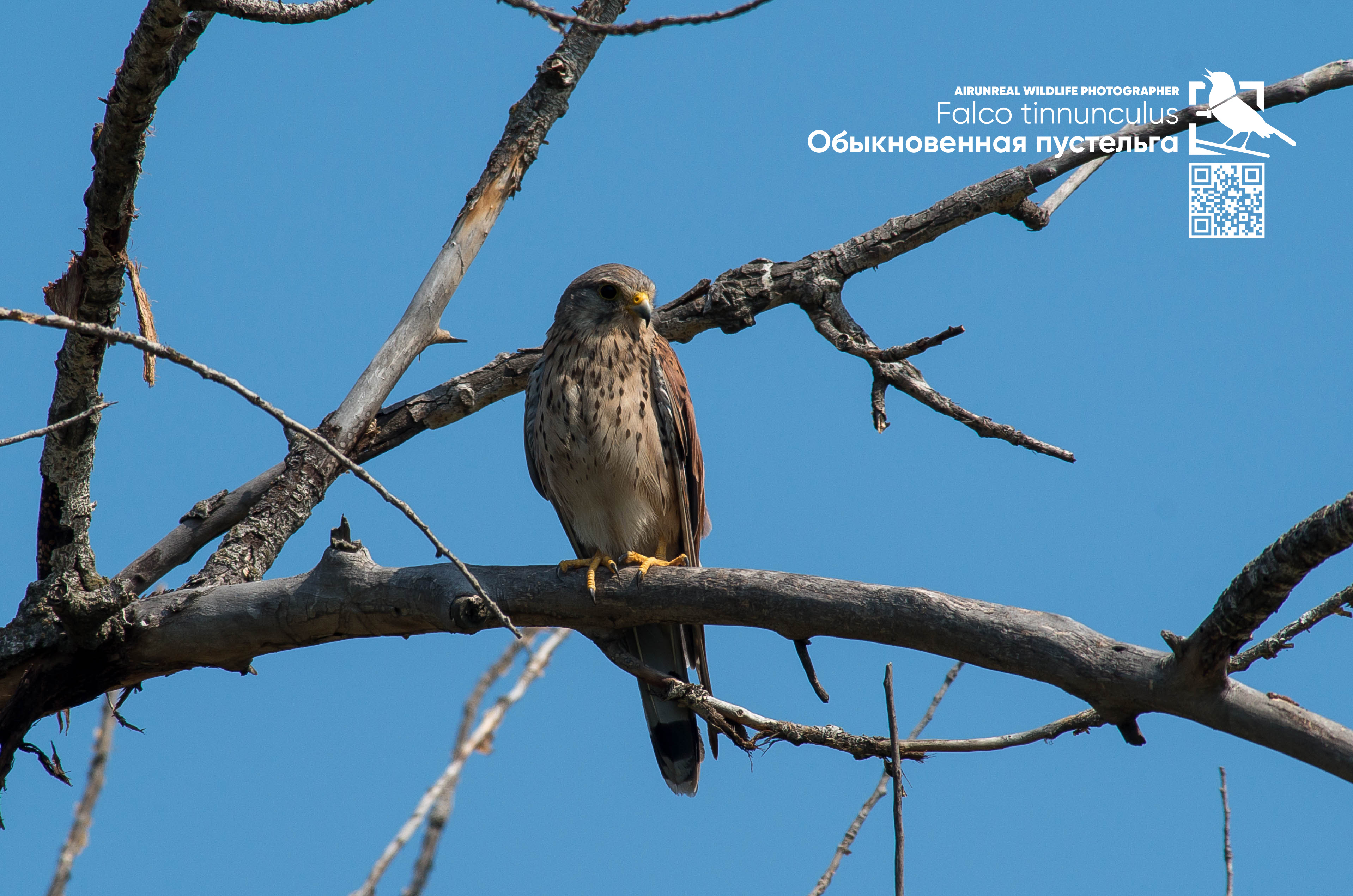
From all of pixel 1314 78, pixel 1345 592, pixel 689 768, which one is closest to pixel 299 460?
pixel 689 768

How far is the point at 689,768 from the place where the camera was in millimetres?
4094

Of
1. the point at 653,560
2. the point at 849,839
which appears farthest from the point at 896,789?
the point at 653,560

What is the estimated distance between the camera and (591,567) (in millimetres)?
3463

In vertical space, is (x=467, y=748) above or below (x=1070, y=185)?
below

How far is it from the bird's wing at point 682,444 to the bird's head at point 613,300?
167 millimetres

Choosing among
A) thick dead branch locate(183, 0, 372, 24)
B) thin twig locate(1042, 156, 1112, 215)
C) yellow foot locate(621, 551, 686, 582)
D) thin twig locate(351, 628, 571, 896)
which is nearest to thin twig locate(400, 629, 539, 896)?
thin twig locate(351, 628, 571, 896)

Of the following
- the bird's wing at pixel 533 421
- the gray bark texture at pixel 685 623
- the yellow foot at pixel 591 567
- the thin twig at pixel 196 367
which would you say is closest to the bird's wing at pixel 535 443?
the bird's wing at pixel 533 421

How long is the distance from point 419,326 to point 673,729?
6.42ft

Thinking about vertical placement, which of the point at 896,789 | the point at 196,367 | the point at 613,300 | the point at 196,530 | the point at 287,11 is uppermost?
the point at 613,300

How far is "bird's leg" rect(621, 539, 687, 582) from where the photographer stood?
3309 mm

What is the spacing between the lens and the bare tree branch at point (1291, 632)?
8.07ft

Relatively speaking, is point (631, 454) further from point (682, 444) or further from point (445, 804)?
point (445, 804)

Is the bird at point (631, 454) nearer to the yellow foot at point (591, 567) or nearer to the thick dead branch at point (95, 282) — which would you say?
the yellow foot at point (591, 567)

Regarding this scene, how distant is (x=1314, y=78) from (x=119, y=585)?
14.7 feet
